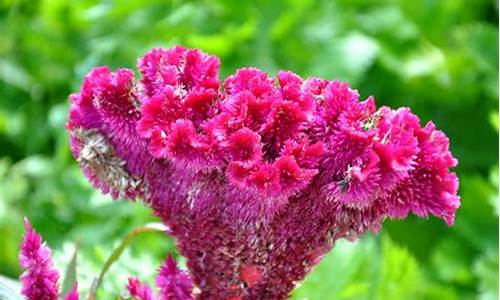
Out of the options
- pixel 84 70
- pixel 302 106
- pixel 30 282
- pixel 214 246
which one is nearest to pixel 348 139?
pixel 302 106

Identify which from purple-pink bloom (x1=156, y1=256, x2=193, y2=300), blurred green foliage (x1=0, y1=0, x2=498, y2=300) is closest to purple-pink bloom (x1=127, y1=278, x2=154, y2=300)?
purple-pink bloom (x1=156, y1=256, x2=193, y2=300)

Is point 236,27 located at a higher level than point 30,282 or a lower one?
higher

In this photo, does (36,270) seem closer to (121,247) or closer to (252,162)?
(121,247)

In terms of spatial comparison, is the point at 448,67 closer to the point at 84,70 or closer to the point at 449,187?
the point at 84,70

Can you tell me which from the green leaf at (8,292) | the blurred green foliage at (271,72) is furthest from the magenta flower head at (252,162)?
the blurred green foliage at (271,72)

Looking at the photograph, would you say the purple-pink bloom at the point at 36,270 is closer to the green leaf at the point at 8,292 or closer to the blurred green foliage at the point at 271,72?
the green leaf at the point at 8,292

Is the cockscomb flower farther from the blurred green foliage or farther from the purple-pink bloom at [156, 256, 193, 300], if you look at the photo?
the blurred green foliage
